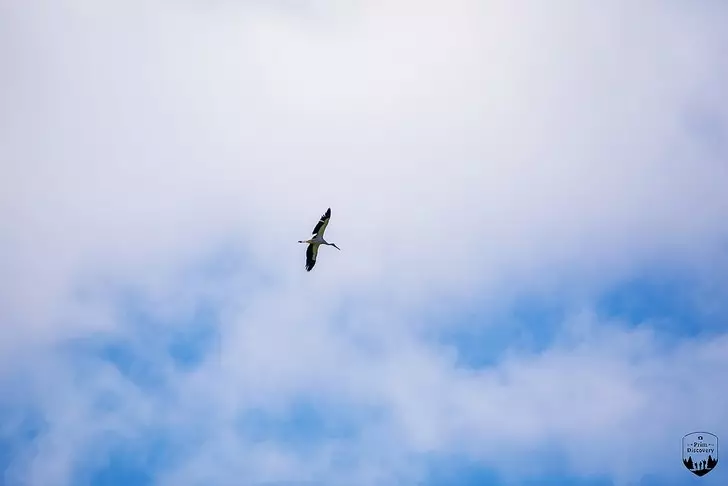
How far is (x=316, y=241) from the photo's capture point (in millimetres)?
93125

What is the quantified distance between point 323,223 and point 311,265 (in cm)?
734

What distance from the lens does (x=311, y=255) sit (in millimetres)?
95438

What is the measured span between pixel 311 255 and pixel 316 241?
9.97 ft

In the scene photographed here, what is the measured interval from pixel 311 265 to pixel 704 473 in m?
54.9

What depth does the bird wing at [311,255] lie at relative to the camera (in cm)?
9469

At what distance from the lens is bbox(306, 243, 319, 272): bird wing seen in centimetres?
9469

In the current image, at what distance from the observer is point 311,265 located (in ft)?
313

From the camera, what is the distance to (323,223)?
297ft

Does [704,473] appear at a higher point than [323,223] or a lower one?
lower

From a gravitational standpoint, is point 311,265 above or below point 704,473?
above

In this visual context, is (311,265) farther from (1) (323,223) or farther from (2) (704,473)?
(2) (704,473)

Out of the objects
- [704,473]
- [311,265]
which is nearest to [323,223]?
[311,265]

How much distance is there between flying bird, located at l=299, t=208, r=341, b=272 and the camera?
90.4 m

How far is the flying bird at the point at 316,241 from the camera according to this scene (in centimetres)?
9044
